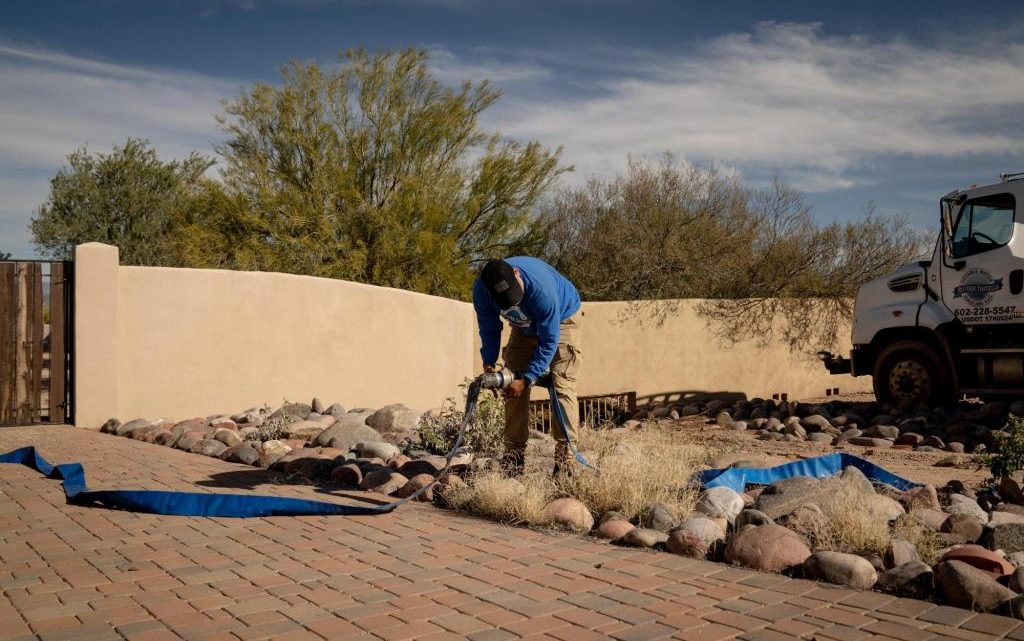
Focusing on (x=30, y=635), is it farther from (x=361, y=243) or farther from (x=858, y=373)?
(x=361, y=243)

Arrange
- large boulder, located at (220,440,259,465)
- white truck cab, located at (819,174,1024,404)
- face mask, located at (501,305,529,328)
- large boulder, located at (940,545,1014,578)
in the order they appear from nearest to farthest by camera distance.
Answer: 1. large boulder, located at (940,545,1014,578)
2. face mask, located at (501,305,529,328)
3. large boulder, located at (220,440,259,465)
4. white truck cab, located at (819,174,1024,404)

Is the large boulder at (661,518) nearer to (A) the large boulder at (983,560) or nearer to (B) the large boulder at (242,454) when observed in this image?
(A) the large boulder at (983,560)

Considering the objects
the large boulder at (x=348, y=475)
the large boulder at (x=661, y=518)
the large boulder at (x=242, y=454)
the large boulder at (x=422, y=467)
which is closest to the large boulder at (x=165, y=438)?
the large boulder at (x=242, y=454)

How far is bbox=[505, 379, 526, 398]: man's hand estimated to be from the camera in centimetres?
714

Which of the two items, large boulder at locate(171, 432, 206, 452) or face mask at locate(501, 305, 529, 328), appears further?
large boulder at locate(171, 432, 206, 452)

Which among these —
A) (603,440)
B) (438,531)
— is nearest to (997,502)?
(603,440)

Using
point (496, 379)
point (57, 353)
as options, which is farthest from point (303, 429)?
point (496, 379)

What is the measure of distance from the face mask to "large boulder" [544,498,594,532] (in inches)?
60.2

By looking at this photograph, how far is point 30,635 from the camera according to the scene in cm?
431

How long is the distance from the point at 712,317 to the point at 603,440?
11.5 m

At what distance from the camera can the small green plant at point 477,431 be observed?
9.20m

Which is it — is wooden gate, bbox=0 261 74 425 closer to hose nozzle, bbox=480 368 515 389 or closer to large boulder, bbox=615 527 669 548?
hose nozzle, bbox=480 368 515 389

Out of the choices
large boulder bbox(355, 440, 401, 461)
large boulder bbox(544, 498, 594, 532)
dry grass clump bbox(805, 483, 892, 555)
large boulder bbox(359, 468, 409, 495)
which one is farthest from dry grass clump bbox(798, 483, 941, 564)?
large boulder bbox(355, 440, 401, 461)

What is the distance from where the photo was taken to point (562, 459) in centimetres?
759
